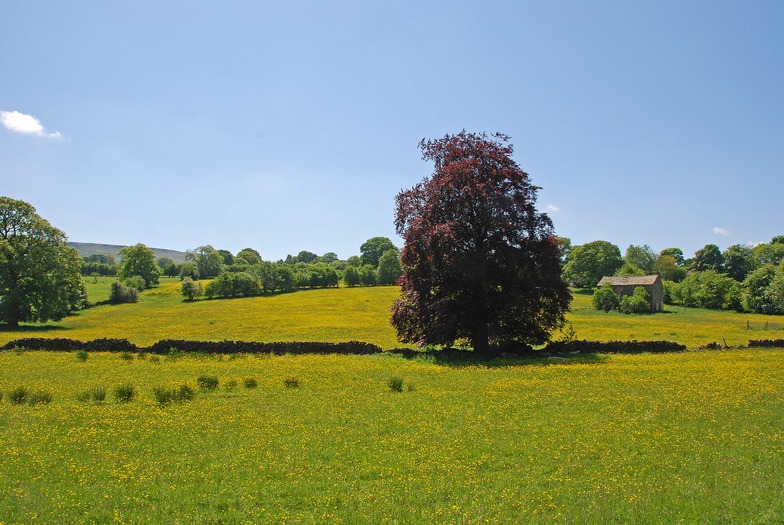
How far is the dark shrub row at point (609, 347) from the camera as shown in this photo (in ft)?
104

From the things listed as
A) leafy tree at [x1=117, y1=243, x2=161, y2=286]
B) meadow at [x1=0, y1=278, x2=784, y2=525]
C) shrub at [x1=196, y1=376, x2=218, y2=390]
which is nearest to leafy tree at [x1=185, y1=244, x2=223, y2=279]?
leafy tree at [x1=117, y1=243, x2=161, y2=286]

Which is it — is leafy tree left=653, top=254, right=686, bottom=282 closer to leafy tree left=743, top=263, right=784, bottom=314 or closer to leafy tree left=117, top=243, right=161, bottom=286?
leafy tree left=743, top=263, right=784, bottom=314

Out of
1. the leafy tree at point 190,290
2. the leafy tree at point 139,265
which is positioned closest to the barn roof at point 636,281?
the leafy tree at point 190,290

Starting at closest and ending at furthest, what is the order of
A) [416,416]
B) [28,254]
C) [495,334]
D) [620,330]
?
[416,416]
[495,334]
[620,330]
[28,254]

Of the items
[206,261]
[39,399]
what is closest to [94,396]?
[39,399]

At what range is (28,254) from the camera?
55375 millimetres

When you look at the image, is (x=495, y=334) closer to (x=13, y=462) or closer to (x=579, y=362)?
(x=579, y=362)

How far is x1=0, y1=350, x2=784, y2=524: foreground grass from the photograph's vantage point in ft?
28.5

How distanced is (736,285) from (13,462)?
104587 millimetres

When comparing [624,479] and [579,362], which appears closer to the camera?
[624,479]

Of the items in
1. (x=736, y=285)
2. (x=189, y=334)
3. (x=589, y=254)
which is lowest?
(x=189, y=334)

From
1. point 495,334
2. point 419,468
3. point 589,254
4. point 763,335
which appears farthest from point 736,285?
point 419,468

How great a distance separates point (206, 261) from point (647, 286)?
11724 cm

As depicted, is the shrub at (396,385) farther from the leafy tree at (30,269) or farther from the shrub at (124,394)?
the leafy tree at (30,269)
